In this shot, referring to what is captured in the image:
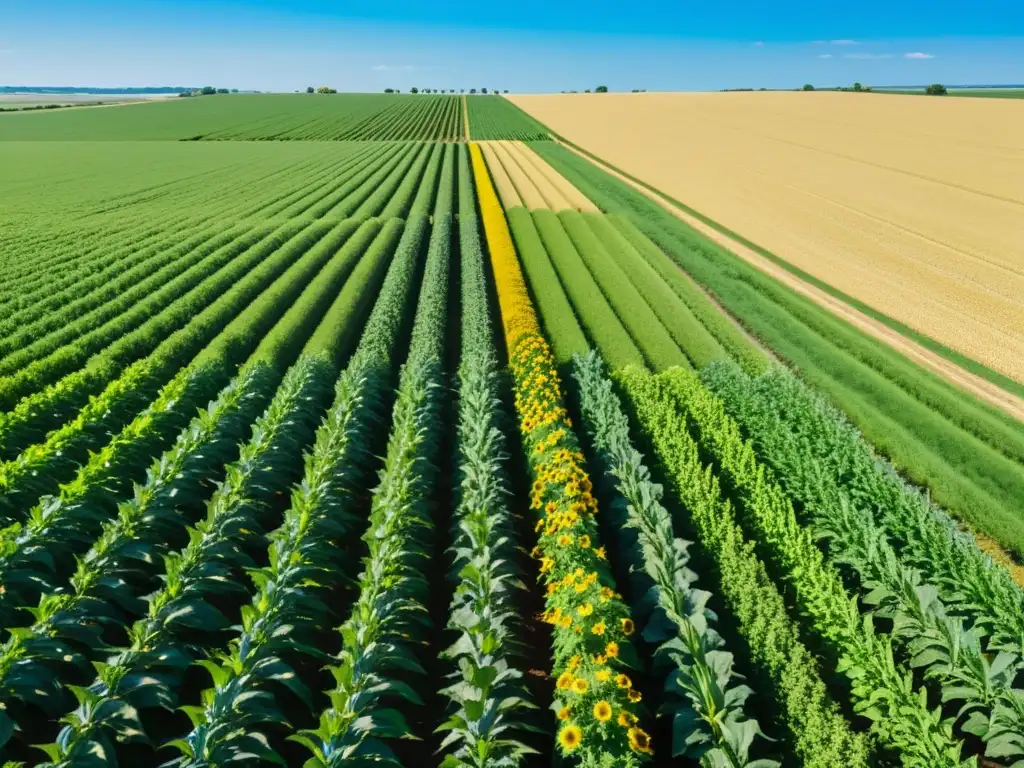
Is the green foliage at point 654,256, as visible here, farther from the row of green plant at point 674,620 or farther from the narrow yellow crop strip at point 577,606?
the row of green plant at point 674,620

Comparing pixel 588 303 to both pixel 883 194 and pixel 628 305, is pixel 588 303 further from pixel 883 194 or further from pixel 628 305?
pixel 883 194

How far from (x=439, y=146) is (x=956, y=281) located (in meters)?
58.0

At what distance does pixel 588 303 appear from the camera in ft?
73.7

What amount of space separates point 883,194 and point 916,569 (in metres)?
40.1

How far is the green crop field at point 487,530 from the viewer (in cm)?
695

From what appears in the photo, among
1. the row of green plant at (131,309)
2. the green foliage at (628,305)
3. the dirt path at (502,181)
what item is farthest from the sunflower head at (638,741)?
the dirt path at (502,181)

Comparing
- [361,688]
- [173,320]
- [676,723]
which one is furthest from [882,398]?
[173,320]

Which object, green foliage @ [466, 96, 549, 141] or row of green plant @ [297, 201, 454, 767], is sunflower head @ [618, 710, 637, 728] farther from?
green foliage @ [466, 96, 549, 141]

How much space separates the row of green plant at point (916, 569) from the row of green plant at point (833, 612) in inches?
15.3

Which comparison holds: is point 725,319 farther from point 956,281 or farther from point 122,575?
point 122,575

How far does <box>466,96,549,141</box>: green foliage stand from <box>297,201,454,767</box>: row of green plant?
7795cm

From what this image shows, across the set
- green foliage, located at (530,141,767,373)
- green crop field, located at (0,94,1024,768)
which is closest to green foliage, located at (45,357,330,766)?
green crop field, located at (0,94,1024,768)

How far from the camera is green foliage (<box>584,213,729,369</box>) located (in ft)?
62.9

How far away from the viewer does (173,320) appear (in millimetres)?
19969
